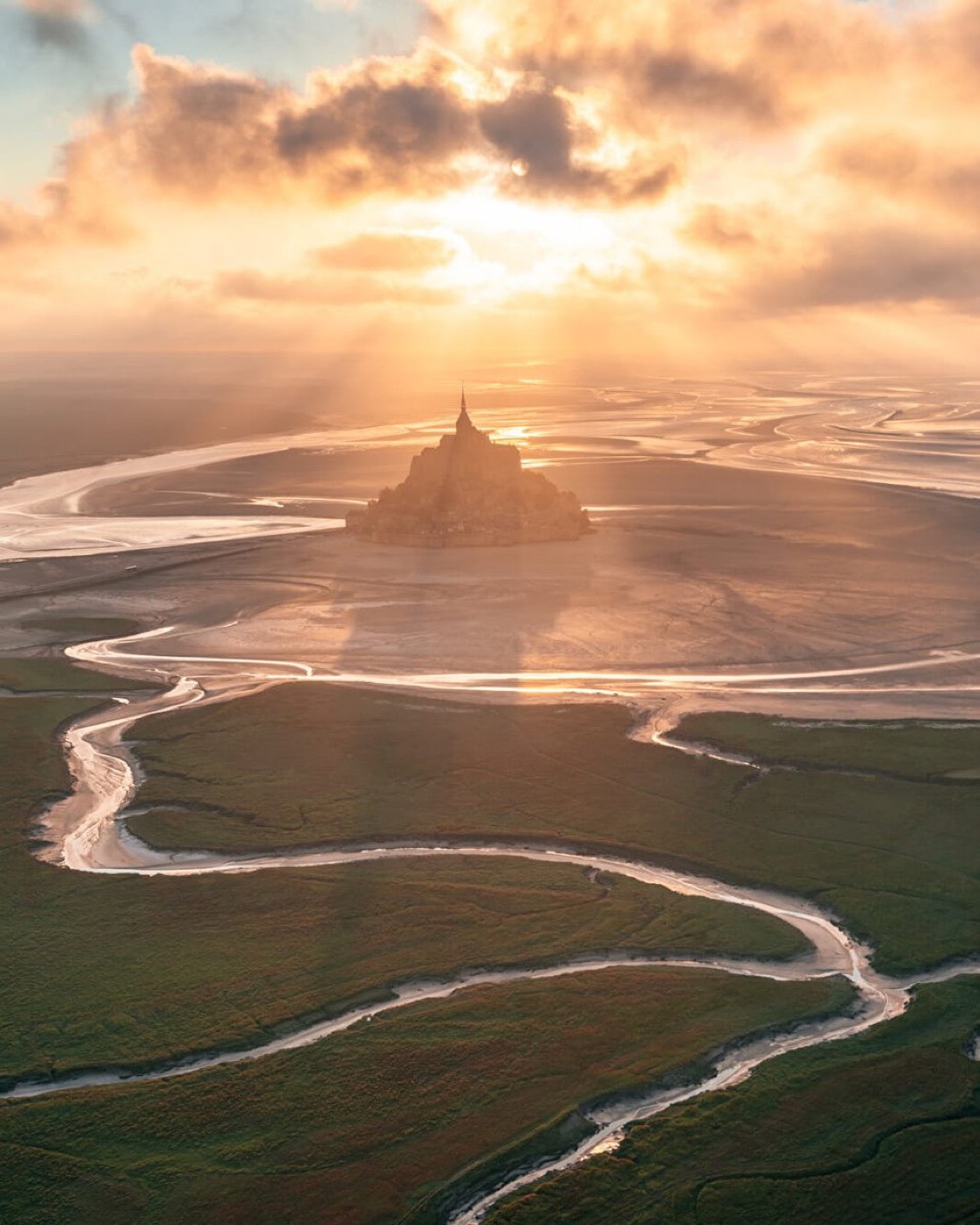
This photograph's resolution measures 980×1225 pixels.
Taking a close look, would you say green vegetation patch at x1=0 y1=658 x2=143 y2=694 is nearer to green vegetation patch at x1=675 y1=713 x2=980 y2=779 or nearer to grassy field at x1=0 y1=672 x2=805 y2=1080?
grassy field at x1=0 y1=672 x2=805 y2=1080

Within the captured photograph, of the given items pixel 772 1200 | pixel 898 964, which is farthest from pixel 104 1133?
pixel 898 964

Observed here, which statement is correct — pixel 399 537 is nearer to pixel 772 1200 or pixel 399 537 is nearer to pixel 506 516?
pixel 506 516

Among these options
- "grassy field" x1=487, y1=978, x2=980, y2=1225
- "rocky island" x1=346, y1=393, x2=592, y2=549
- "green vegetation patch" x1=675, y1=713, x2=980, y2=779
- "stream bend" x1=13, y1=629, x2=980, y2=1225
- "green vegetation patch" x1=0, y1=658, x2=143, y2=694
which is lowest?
"grassy field" x1=487, y1=978, x2=980, y2=1225

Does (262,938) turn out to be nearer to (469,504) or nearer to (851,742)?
(851,742)

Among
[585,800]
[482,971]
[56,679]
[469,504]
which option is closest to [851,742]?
[585,800]

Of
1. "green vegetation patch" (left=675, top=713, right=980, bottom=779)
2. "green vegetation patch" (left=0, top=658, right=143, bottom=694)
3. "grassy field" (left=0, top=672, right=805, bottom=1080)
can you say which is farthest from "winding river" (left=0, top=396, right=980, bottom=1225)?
"green vegetation patch" (left=675, top=713, right=980, bottom=779)

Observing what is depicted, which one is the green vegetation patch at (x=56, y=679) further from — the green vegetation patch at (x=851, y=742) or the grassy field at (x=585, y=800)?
the green vegetation patch at (x=851, y=742)
